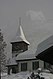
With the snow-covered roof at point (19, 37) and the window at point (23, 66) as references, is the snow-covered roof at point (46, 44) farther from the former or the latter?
the snow-covered roof at point (19, 37)

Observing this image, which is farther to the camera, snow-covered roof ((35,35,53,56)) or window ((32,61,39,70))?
window ((32,61,39,70))

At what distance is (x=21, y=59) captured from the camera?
44.4 m

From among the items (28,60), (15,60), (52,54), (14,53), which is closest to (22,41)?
(14,53)

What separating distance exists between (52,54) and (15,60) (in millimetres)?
42996

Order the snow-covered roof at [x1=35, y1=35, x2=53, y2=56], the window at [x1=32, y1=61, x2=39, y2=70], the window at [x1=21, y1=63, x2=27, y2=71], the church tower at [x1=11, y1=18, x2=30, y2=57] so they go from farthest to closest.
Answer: the church tower at [x1=11, y1=18, x2=30, y2=57] → the window at [x1=21, y1=63, x2=27, y2=71] → the window at [x1=32, y1=61, x2=39, y2=70] → the snow-covered roof at [x1=35, y1=35, x2=53, y2=56]

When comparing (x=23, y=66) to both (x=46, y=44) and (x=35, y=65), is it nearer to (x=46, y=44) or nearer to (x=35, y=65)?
(x=35, y=65)

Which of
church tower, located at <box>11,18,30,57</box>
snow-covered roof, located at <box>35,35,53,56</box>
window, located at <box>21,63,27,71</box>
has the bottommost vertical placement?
window, located at <box>21,63,27,71</box>

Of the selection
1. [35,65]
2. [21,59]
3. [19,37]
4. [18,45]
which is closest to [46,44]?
[35,65]

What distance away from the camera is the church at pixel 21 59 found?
42688mm

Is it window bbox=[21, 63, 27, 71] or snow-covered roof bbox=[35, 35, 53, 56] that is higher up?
snow-covered roof bbox=[35, 35, 53, 56]

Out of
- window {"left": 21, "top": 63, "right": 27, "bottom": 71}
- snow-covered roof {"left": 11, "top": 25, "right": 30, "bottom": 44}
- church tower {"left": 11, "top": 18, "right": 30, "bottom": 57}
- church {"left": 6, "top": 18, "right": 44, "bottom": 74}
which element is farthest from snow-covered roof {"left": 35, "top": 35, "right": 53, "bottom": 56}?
snow-covered roof {"left": 11, "top": 25, "right": 30, "bottom": 44}

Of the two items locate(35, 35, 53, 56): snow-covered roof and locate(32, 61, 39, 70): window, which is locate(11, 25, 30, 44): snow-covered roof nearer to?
locate(32, 61, 39, 70): window

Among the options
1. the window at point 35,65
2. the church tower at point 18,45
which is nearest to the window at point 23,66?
the window at point 35,65

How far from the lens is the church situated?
42.7 metres
